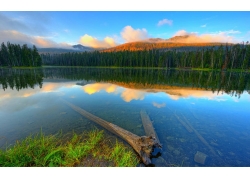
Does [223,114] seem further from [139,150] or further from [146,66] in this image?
[146,66]

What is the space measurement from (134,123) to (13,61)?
11395 centimetres

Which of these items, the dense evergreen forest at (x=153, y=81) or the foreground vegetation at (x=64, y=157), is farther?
the dense evergreen forest at (x=153, y=81)

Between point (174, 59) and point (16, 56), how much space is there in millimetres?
116302

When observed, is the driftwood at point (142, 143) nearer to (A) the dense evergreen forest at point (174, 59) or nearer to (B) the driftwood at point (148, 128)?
(B) the driftwood at point (148, 128)

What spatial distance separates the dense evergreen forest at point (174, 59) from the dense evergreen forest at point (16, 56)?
165ft

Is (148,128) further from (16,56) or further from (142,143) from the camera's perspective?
(16,56)

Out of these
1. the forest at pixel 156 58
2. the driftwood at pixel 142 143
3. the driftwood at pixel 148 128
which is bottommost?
the driftwood at pixel 148 128

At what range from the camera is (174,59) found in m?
97.6

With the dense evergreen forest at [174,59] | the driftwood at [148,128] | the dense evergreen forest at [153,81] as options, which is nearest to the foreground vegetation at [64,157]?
the driftwood at [148,128]

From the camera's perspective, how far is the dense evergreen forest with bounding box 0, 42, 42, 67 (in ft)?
274

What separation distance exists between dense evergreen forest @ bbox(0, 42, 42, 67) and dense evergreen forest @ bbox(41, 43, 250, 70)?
50.4 metres

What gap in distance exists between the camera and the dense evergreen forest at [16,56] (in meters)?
83.4

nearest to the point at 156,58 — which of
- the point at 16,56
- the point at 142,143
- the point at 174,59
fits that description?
the point at 174,59

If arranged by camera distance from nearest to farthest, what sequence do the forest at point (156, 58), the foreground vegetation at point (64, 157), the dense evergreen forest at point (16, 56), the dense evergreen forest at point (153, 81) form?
the foreground vegetation at point (64, 157), the dense evergreen forest at point (153, 81), the forest at point (156, 58), the dense evergreen forest at point (16, 56)
